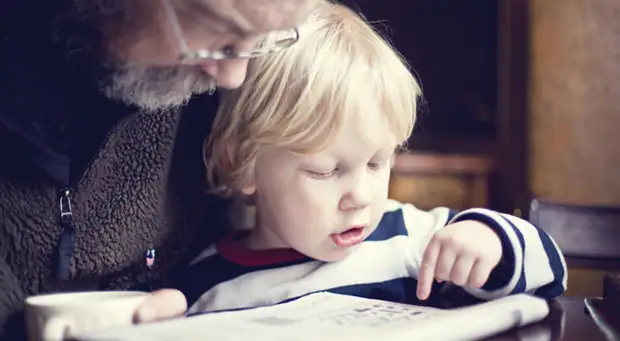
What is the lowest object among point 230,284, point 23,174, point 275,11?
point 230,284

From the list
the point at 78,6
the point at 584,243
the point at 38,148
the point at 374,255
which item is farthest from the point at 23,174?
the point at 584,243

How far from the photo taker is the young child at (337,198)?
2.85ft

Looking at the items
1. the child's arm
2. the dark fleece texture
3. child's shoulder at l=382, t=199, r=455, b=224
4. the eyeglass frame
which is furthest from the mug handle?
child's shoulder at l=382, t=199, r=455, b=224

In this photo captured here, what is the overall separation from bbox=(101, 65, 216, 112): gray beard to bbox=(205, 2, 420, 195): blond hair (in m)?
0.12

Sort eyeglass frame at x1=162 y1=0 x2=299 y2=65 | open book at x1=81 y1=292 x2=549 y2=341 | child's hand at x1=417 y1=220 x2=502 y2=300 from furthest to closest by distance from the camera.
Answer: child's hand at x1=417 y1=220 x2=502 y2=300 → eyeglass frame at x1=162 y1=0 x2=299 y2=65 → open book at x1=81 y1=292 x2=549 y2=341

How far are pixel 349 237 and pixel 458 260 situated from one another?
0.45 ft

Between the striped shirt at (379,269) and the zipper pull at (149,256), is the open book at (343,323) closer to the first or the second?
the striped shirt at (379,269)

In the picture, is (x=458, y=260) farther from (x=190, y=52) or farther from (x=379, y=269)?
(x=190, y=52)

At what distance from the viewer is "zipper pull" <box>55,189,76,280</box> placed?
0.86 metres

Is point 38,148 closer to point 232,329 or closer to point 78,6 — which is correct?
point 78,6

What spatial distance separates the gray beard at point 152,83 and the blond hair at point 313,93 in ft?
0.39

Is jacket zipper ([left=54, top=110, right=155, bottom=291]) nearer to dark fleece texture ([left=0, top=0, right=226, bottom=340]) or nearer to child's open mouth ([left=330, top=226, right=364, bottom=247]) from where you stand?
dark fleece texture ([left=0, top=0, right=226, bottom=340])

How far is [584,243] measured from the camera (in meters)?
1.08

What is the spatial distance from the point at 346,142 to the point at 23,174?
1.12ft
